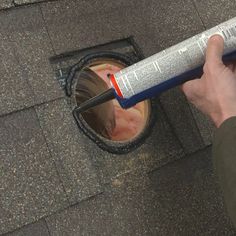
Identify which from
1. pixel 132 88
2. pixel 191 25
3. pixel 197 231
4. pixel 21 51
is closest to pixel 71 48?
pixel 21 51

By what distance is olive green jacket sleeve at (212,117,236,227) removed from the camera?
3.17ft

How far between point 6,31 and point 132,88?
0.38 m

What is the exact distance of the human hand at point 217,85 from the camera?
40.7 inches

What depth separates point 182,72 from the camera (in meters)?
1.15

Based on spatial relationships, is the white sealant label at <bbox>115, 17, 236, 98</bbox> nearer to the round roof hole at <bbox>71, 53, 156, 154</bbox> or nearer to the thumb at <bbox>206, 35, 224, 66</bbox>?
the thumb at <bbox>206, 35, 224, 66</bbox>

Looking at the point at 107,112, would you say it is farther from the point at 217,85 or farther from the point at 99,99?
the point at 217,85

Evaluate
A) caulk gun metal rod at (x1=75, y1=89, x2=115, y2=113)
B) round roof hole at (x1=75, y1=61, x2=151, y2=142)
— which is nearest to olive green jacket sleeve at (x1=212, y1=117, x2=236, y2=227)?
caulk gun metal rod at (x1=75, y1=89, x2=115, y2=113)

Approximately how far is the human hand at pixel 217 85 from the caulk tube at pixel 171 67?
3 cm

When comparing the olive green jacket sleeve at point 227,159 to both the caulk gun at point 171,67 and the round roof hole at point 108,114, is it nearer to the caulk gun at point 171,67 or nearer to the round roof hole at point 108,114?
the caulk gun at point 171,67

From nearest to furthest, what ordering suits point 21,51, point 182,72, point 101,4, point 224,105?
1. point 224,105
2. point 182,72
3. point 21,51
4. point 101,4

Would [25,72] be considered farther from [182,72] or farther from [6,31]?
[182,72]

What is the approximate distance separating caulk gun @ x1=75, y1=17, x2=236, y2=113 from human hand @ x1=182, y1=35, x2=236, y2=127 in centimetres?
3

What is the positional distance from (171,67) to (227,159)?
28 centimetres

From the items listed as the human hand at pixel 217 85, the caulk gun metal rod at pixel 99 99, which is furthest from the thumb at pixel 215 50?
the caulk gun metal rod at pixel 99 99
